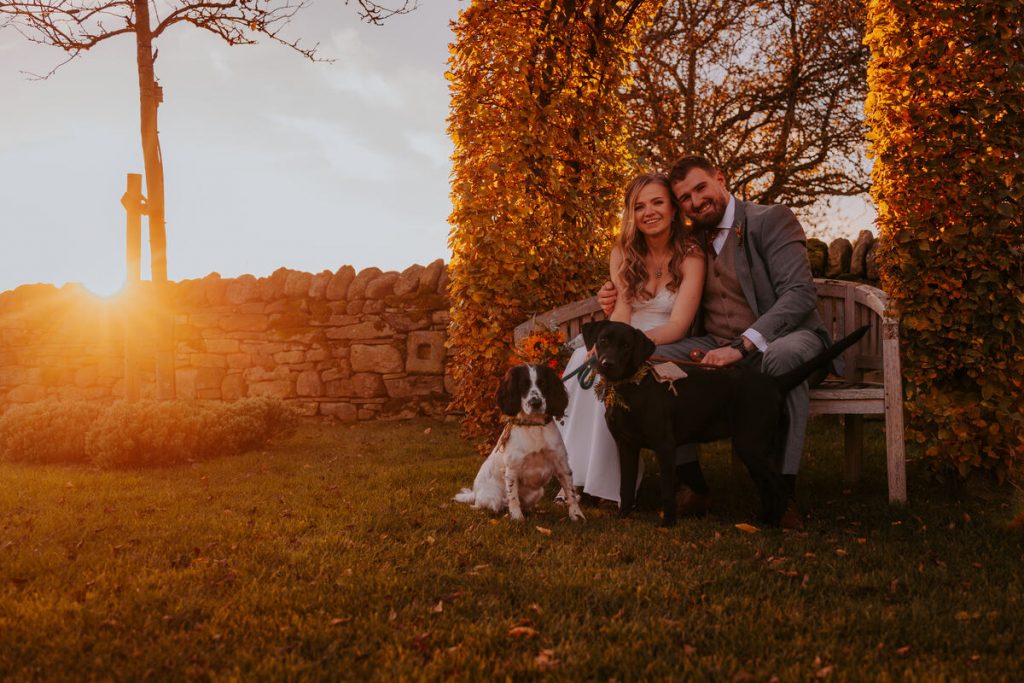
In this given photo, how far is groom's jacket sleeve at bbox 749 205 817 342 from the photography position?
153 inches

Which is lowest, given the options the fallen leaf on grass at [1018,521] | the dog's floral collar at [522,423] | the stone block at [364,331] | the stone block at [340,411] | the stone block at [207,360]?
the fallen leaf on grass at [1018,521]

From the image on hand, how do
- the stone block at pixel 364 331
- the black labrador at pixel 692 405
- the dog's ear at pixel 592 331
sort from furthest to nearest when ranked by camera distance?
1. the stone block at pixel 364 331
2. the dog's ear at pixel 592 331
3. the black labrador at pixel 692 405

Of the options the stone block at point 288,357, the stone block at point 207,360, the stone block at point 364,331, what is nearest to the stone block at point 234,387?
the stone block at point 207,360

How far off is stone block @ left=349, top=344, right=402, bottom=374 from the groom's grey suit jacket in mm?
5030

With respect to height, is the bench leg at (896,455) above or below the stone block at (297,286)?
below

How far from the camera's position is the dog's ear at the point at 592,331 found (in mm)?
3658

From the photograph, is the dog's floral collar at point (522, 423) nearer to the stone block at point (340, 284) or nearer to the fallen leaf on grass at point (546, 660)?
the fallen leaf on grass at point (546, 660)

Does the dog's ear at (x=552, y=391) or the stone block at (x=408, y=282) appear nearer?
the dog's ear at (x=552, y=391)

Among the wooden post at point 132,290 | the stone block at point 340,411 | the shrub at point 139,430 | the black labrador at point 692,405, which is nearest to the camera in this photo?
the black labrador at point 692,405

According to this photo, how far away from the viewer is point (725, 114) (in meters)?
11.7

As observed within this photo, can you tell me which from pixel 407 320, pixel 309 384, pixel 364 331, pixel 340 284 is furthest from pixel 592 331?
pixel 309 384

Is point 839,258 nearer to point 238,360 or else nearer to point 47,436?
point 238,360

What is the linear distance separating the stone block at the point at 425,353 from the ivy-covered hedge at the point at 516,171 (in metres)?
2.48

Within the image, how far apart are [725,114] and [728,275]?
334 inches
